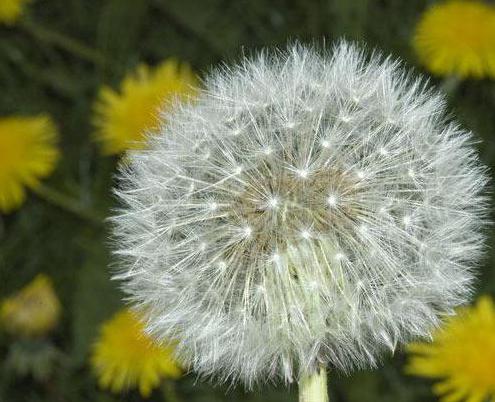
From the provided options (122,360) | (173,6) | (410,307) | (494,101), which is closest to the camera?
(410,307)

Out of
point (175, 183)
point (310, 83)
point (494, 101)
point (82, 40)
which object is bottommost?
point (175, 183)

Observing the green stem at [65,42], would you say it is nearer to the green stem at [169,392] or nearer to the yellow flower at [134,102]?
the yellow flower at [134,102]

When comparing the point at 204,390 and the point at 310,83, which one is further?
the point at 204,390

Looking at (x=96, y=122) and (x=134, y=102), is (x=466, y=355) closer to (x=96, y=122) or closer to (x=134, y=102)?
(x=134, y=102)

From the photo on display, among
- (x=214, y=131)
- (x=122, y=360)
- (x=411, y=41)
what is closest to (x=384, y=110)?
(x=214, y=131)

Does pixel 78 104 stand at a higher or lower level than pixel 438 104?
higher

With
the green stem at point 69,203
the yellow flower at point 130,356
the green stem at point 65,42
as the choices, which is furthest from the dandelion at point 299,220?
the green stem at point 65,42

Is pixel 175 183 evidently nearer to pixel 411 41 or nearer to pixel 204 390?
pixel 204 390

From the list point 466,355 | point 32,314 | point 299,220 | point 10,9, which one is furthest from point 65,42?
point 299,220
